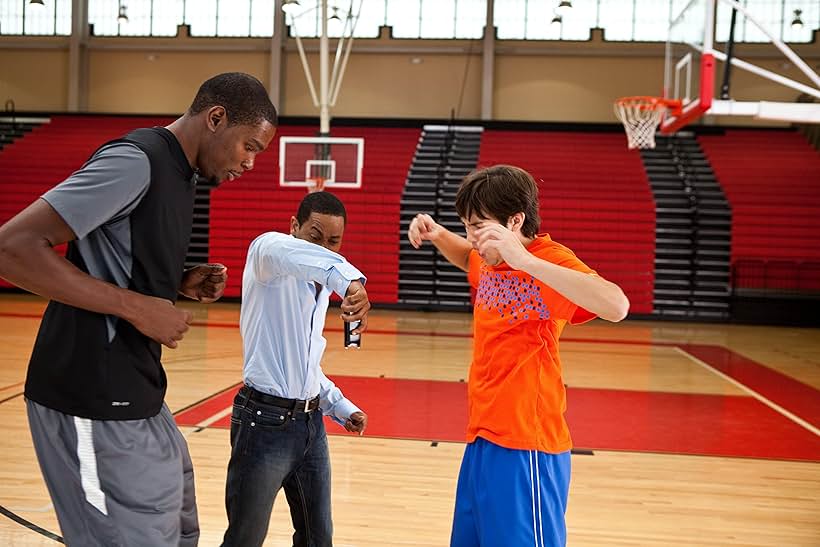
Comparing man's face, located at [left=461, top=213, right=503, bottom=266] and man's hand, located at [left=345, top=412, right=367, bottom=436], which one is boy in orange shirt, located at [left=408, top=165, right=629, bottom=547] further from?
man's hand, located at [left=345, top=412, right=367, bottom=436]

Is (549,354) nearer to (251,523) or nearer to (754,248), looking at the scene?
(251,523)

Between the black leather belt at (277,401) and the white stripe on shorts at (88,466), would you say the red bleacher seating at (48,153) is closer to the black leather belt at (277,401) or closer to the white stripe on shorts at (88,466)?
the black leather belt at (277,401)

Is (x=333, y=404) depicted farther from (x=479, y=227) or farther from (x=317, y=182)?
(x=317, y=182)

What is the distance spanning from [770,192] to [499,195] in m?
17.8

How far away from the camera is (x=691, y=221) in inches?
706

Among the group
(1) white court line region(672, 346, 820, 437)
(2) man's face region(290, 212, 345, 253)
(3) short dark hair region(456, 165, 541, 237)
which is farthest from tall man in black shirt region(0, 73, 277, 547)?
(1) white court line region(672, 346, 820, 437)

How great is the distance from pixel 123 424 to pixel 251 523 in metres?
1.02

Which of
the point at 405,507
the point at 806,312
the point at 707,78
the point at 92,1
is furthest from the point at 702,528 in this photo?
the point at 92,1

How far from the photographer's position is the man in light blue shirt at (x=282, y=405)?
114 inches

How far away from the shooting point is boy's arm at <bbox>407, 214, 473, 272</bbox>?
116 inches

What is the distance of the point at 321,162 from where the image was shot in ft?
49.3

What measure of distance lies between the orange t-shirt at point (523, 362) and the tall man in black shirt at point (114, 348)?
0.96m

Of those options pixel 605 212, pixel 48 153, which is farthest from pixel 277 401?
pixel 48 153

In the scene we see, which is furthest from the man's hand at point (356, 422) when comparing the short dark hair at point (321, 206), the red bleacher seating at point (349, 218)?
the red bleacher seating at point (349, 218)
